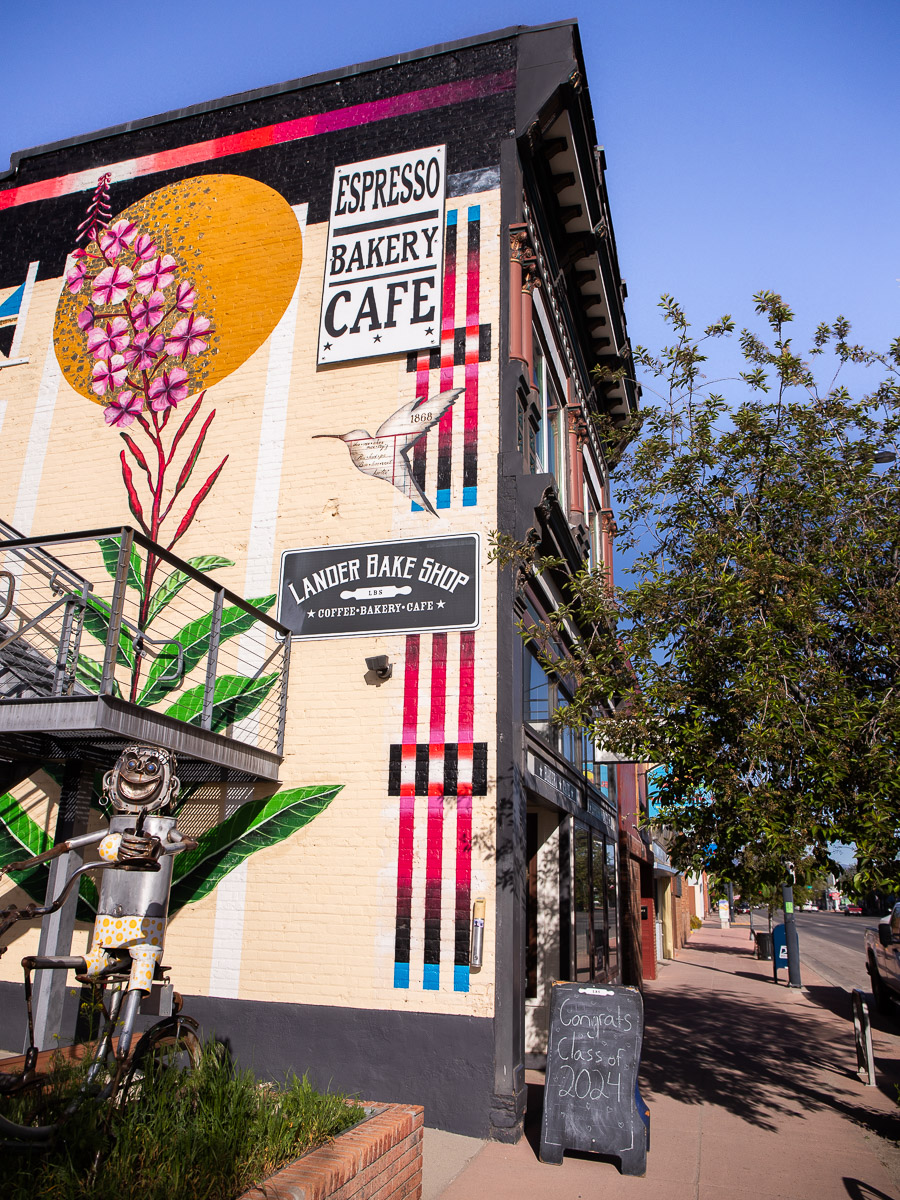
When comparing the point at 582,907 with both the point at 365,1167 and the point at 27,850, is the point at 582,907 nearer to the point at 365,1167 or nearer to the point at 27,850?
the point at 27,850

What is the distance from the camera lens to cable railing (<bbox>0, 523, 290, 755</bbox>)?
980cm

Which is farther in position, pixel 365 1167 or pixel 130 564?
pixel 130 564

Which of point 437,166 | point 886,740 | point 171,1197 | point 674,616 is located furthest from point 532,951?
point 437,166

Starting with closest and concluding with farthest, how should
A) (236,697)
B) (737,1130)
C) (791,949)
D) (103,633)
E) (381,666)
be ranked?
(737,1130)
(381,666)
(236,697)
(103,633)
(791,949)

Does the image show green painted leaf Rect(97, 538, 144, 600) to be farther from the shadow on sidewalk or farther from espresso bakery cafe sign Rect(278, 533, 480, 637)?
the shadow on sidewalk

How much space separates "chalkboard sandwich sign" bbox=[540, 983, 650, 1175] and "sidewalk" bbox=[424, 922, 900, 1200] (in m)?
0.20

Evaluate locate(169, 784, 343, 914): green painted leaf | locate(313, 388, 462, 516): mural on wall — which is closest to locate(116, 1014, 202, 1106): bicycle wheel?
locate(169, 784, 343, 914): green painted leaf

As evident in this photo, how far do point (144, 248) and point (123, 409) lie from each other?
2.68 metres

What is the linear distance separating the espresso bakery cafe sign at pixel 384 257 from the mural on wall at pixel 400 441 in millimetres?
Answer: 817

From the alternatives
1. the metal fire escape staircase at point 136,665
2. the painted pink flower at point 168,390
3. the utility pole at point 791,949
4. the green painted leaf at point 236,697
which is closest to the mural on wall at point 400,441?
the metal fire escape staircase at point 136,665

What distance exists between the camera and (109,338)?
1260cm

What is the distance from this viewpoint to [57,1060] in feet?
18.8

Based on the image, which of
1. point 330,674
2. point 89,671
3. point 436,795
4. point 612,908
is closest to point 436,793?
point 436,795

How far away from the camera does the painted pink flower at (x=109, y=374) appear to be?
1232 centimetres
